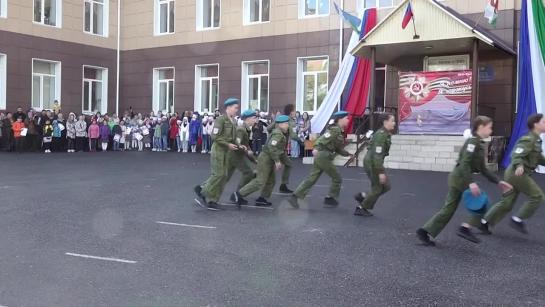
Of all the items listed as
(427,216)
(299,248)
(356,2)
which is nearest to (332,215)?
(427,216)

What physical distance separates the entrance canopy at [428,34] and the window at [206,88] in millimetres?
9460

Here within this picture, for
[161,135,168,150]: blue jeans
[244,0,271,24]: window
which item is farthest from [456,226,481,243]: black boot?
[161,135,168,150]: blue jeans

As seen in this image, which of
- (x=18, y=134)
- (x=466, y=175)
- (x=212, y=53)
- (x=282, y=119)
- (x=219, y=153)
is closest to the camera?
(x=466, y=175)

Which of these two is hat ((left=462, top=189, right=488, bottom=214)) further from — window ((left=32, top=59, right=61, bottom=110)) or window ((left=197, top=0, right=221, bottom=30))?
window ((left=32, top=59, right=61, bottom=110))

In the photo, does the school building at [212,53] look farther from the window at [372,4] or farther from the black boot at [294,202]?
the black boot at [294,202]

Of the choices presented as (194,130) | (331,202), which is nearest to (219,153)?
(331,202)

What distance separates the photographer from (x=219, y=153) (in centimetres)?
975

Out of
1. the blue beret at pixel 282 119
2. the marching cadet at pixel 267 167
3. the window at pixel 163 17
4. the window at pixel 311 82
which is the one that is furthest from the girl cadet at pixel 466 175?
the window at pixel 163 17

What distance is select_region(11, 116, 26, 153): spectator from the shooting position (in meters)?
23.5

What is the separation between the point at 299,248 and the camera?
6.97 metres

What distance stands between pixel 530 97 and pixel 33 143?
19346 millimetres

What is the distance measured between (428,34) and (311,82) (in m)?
7.35

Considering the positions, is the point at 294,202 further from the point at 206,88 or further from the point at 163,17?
the point at 163,17

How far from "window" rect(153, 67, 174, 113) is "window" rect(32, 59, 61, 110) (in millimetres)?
4677
